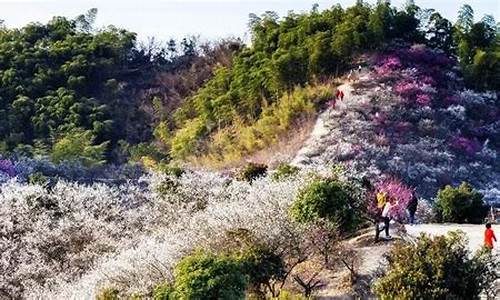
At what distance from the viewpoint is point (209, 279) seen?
13.6 m

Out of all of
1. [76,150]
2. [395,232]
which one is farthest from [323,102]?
[395,232]

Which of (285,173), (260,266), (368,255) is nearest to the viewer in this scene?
(260,266)

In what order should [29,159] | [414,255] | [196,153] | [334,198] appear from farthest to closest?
[196,153]
[29,159]
[334,198]
[414,255]

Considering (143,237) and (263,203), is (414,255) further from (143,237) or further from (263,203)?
(143,237)

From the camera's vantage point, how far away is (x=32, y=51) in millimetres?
54031

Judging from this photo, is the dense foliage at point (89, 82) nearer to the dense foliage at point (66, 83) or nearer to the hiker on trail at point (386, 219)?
the dense foliage at point (66, 83)

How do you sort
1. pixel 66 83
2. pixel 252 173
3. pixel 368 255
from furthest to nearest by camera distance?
pixel 66 83 < pixel 252 173 < pixel 368 255

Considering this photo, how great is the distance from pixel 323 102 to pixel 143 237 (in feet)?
69.4

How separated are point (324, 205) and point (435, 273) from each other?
611 cm

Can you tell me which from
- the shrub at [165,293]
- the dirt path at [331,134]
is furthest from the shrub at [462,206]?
the dirt path at [331,134]

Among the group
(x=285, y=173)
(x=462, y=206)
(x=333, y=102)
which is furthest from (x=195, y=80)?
(x=462, y=206)

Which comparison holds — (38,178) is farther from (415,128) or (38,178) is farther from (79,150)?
(415,128)

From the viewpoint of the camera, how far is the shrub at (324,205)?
18922mm

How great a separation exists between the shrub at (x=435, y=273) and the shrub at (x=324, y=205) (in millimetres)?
5459
